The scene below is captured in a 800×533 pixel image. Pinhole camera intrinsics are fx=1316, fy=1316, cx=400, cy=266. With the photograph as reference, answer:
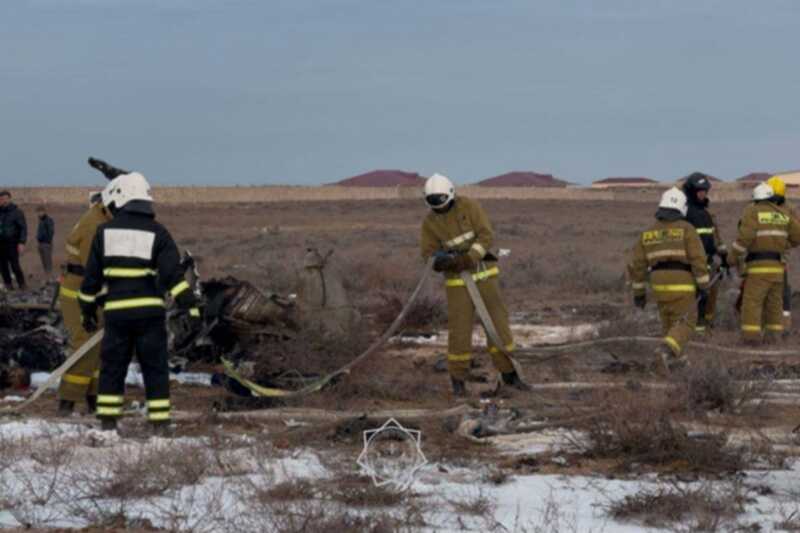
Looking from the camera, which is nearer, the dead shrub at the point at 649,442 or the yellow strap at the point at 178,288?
the dead shrub at the point at 649,442

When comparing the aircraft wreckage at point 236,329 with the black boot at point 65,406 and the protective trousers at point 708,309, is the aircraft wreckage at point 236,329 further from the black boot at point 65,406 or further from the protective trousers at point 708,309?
the protective trousers at point 708,309

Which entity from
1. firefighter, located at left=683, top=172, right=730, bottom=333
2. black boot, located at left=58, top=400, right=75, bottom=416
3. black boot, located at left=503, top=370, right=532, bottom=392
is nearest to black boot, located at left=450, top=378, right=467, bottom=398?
black boot, located at left=503, top=370, right=532, bottom=392

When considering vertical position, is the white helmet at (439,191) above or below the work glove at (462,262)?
above

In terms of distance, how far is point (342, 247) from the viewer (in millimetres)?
36250

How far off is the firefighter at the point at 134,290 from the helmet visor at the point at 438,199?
2.81 meters

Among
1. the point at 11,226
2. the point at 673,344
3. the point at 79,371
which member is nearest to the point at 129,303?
the point at 79,371

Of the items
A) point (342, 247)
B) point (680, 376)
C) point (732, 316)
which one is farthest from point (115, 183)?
point (342, 247)

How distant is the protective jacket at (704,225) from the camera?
14195 millimetres

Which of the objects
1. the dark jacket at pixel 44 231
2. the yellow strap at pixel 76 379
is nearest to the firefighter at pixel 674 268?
the yellow strap at pixel 76 379

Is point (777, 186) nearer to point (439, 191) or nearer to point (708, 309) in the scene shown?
point (708, 309)

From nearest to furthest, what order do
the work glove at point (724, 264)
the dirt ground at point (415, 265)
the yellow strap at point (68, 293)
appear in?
the yellow strap at point (68, 293) < the dirt ground at point (415, 265) < the work glove at point (724, 264)

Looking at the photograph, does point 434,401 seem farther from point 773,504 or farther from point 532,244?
point 532,244

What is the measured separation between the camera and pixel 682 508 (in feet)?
21.3

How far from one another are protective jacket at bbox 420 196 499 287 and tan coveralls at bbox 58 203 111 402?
2.83 m
